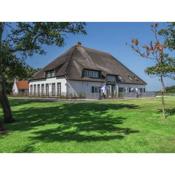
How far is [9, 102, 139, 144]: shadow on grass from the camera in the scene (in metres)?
8.70

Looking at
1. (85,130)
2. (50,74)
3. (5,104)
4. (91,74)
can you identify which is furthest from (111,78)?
(85,130)

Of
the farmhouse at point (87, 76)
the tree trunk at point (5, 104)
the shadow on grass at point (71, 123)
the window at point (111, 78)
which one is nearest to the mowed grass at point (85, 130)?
the shadow on grass at point (71, 123)

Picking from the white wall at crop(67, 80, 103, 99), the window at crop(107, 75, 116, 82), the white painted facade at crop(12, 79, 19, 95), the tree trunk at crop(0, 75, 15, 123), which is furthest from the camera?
the window at crop(107, 75, 116, 82)

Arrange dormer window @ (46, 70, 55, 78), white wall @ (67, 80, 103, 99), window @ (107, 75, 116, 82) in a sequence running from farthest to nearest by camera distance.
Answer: window @ (107, 75, 116, 82) < white wall @ (67, 80, 103, 99) < dormer window @ (46, 70, 55, 78)

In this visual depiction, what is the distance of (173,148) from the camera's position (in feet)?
25.1

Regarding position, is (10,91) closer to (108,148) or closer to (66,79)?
(108,148)

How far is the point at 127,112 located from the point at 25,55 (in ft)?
13.4

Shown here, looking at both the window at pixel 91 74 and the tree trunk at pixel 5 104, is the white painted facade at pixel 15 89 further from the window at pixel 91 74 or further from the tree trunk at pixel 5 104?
the window at pixel 91 74

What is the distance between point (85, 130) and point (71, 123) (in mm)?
1092

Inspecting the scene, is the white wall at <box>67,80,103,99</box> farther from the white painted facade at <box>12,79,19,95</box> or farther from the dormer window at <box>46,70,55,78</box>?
the white painted facade at <box>12,79,19,95</box>

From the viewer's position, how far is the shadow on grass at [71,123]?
Result: 870 cm

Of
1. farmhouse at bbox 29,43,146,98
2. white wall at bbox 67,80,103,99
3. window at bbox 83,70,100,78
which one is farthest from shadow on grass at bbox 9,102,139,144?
window at bbox 83,70,100,78
